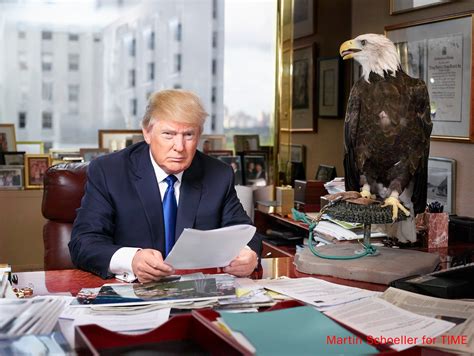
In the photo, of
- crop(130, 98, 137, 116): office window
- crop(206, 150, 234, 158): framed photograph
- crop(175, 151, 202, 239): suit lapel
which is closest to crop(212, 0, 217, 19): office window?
Answer: crop(130, 98, 137, 116): office window

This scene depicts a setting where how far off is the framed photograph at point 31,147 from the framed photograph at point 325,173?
5.68 feet

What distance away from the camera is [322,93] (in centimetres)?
392

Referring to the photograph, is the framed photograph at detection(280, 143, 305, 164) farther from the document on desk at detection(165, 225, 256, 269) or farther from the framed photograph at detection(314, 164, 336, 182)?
the document on desk at detection(165, 225, 256, 269)

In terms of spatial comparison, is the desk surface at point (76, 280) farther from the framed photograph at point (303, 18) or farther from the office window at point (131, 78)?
the office window at point (131, 78)

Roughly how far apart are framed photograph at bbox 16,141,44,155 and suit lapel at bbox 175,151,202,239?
2.22m

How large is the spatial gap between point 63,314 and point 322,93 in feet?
8.62

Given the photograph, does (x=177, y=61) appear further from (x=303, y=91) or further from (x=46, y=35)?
(x=303, y=91)

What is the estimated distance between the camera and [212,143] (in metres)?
4.59

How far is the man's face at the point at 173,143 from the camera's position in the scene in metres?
2.22

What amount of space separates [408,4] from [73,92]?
2.17 metres

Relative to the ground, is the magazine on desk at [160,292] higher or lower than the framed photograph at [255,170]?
lower

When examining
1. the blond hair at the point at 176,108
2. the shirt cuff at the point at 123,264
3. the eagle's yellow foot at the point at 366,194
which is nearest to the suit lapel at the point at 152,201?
the blond hair at the point at 176,108

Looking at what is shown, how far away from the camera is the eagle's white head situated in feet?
7.81

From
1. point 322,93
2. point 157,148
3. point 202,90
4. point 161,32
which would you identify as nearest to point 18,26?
point 161,32
